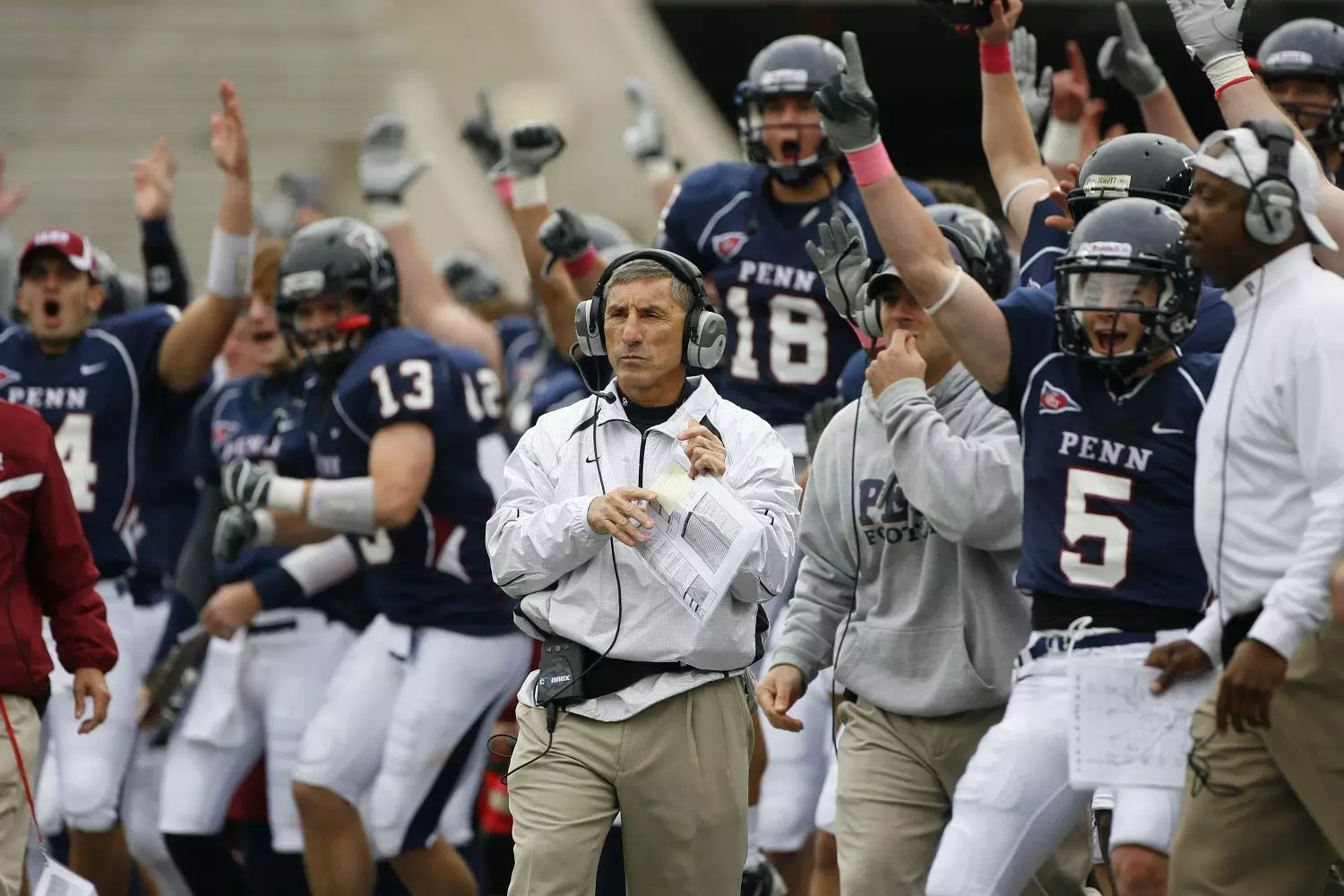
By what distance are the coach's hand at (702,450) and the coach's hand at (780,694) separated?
0.82 metres

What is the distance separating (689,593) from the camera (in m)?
5.04

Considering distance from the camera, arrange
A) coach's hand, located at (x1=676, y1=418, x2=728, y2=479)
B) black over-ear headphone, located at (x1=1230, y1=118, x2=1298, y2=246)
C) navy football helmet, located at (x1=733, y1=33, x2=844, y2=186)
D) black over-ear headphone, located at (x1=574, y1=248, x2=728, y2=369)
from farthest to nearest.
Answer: navy football helmet, located at (x1=733, y1=33, x2=844, y2=186), black over-ear headphone, located at (x1=574, y1=248, x2=728, y2=369), coach's hand, located at (x1=676, y1=418, x2=728, y2=479), black over-ear headphone, located at (x1=1230, y1=118, x2=1298, y2=246)

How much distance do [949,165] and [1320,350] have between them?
72.9 feet

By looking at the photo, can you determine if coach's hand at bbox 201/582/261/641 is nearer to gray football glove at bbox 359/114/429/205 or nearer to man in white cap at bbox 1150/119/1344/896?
gray football glove at bbox 359/114/429/205

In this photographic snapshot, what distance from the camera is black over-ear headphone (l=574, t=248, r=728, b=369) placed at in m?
5.32

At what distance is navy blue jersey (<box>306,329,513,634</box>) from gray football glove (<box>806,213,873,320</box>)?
2.03 m

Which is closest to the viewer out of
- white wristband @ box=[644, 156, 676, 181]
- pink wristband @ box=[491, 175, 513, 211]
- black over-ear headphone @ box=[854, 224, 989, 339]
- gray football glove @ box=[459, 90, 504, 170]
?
black over-ear headphone @ box=[854, 224, 989, 339]

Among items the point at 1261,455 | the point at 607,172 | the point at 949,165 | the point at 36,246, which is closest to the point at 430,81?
the point at 607,172

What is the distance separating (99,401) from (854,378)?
9.52ft

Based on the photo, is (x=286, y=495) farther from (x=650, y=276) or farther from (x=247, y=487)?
(x=650, y=276)

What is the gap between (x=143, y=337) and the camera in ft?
26.9

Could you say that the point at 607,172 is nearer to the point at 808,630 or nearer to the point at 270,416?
the point at 270,416

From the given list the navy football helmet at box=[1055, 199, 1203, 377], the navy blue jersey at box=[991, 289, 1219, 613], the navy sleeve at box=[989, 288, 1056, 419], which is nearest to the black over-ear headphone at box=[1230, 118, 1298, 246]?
the navy football helmet at box=[1055, 199, 1203, 377]

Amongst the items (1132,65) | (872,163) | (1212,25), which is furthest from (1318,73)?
(872,163)
